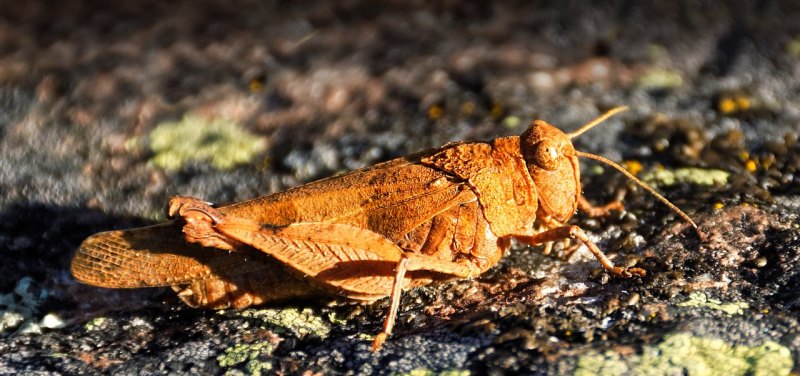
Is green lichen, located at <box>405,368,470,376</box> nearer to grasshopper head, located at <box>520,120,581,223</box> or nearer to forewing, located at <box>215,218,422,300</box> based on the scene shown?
forewing, located at <box>215,218,422,300</box>

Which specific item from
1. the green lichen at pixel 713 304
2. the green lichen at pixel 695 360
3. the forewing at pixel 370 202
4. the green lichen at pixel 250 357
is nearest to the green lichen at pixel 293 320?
the green lichen at pixel 250 357

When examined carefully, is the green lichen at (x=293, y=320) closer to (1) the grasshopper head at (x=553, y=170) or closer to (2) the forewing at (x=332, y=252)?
(2) the forewing at (x=332, y=252)

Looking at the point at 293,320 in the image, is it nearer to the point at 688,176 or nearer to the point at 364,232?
the point at 364,232

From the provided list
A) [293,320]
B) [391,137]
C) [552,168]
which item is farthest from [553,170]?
[293,320]

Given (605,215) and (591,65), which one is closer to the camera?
(605,215)

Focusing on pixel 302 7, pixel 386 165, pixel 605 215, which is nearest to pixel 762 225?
pixel 605 215

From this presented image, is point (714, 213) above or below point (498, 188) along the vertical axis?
below

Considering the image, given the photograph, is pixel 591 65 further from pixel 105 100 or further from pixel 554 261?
pixel 105 100
